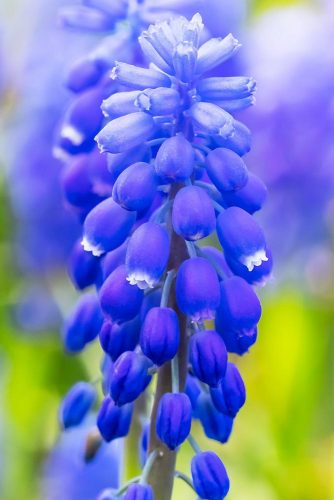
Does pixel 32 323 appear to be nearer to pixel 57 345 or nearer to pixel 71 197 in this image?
pixel 57 345

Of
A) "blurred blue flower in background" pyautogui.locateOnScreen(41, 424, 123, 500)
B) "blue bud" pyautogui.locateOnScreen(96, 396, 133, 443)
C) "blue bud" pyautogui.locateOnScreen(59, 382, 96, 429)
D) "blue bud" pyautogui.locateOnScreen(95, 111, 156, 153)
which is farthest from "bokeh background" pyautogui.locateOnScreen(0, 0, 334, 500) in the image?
"blue bud" pyautogui.locateOnScreen(95, 111, 156, 153)

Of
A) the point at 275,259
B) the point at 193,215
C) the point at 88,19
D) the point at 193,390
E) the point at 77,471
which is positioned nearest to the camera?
the point at 193,215

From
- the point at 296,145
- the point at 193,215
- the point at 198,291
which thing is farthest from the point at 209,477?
the point at 296,145

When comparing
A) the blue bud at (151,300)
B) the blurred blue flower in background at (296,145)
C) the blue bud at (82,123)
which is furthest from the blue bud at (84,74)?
the blurred blue flower in background at (296,145)

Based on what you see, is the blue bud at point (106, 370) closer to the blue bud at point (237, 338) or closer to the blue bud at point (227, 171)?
the blue bud at point (237, 338)

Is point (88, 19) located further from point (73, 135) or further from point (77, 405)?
point (77, 405)

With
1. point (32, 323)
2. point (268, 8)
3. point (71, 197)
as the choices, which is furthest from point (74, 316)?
point (268, 8)
